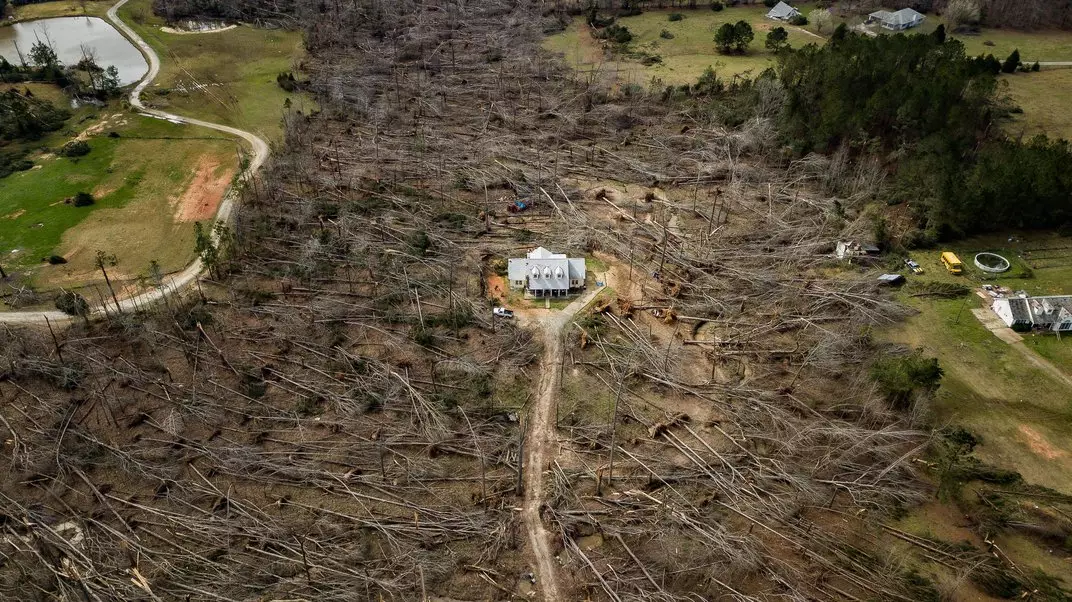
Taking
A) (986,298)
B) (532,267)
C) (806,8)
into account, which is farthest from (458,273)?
(806,8)

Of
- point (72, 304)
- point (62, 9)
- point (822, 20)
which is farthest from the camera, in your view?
point (62, 9)

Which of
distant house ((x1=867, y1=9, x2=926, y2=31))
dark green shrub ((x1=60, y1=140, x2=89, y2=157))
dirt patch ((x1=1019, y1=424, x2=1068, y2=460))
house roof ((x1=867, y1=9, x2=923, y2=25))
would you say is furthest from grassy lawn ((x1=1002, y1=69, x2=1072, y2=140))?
dark green shrub ((x1=60, y1=140, x2=89, y2=157))

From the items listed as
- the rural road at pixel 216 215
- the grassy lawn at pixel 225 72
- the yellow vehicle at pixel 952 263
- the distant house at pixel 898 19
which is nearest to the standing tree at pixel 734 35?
the distant house at pixel 898 19

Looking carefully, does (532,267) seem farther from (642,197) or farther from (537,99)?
(537,99)

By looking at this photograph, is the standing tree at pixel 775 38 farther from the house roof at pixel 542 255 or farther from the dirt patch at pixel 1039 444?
the dirt patch at pixel 1039 444

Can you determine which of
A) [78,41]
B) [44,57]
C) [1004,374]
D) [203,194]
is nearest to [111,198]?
[203,194]

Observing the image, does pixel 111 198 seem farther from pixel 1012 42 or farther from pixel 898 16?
pixel 1012 42
